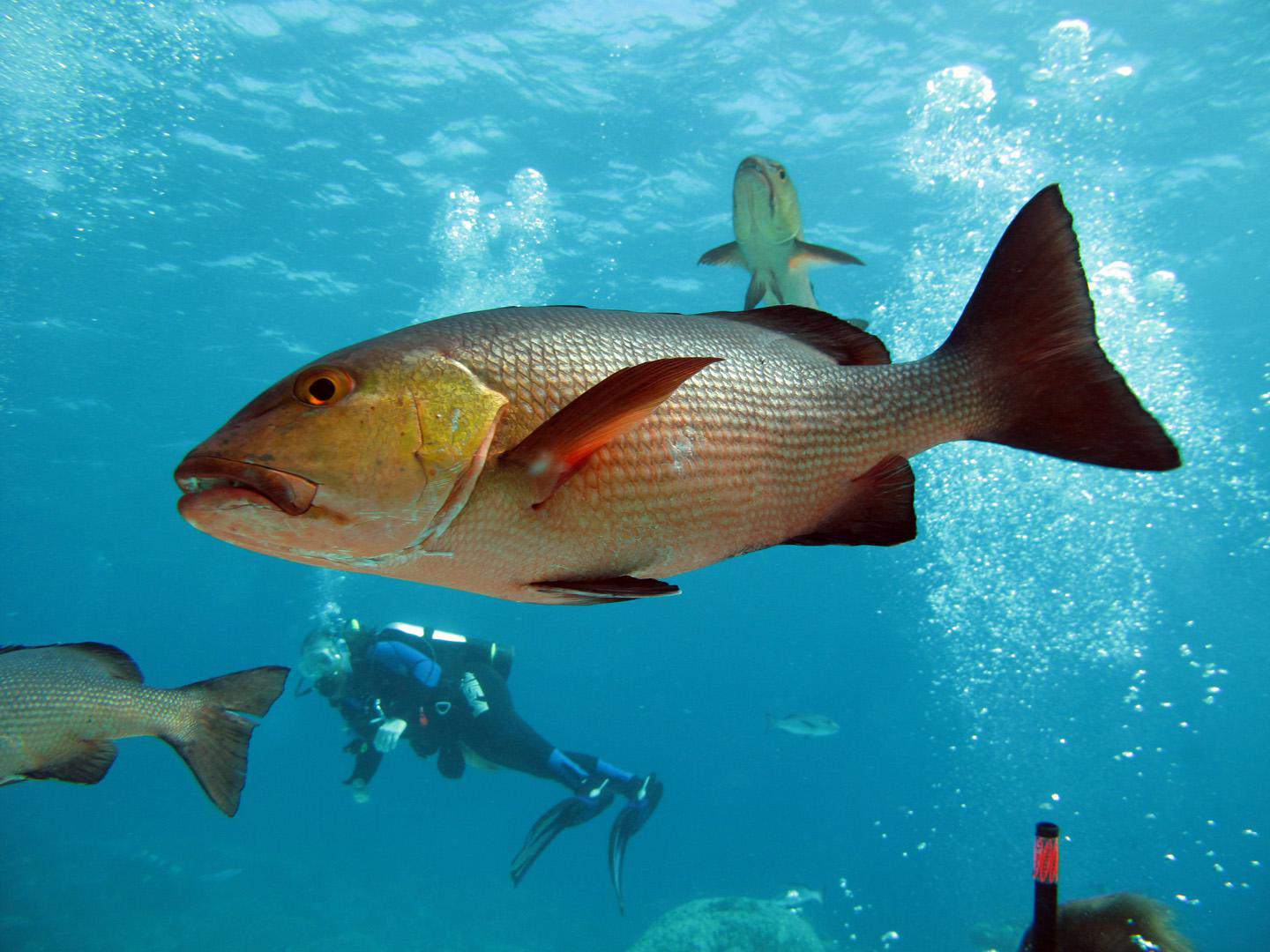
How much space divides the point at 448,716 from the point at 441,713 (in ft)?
1.29

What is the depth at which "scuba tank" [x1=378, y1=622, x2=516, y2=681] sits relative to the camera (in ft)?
34.9

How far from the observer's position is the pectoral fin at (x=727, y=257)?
4.05m

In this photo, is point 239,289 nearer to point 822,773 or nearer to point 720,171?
point 720,171

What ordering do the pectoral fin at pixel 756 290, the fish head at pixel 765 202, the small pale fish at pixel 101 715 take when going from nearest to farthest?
the small pale fish at pixel 101 715 < the fish head at pixel 765 202 < the pectoral fin at pixel 756 290

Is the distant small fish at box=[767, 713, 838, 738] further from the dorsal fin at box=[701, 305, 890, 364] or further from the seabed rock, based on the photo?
the dorsal fin at box=[701, 305, 890, 364]

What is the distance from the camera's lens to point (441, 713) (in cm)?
997

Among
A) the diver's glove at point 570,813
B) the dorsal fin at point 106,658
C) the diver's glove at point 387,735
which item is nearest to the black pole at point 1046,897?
the dorsal fin at point 106,658

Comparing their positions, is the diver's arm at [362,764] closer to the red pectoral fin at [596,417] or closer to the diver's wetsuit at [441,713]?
the diver's wetsuit at [441,713]

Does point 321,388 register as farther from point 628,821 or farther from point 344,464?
point 628,821

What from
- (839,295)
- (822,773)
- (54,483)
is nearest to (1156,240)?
(839,295)

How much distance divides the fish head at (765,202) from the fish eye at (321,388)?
303 cm

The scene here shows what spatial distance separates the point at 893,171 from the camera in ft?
64.2

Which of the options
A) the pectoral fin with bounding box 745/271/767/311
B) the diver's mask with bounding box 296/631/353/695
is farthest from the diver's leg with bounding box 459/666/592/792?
the pectoral fin with bounding box 745/271/767/311

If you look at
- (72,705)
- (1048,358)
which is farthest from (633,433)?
(72,705)
